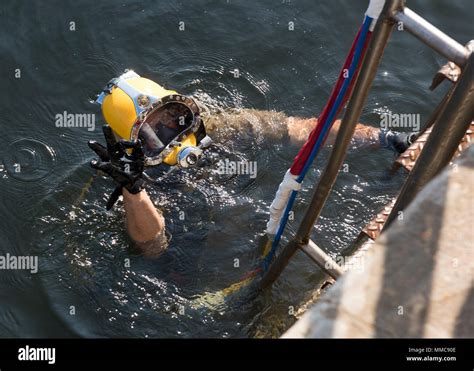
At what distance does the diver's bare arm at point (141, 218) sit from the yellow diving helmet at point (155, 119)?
13.9 inches

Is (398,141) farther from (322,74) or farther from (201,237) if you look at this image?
(201,237)

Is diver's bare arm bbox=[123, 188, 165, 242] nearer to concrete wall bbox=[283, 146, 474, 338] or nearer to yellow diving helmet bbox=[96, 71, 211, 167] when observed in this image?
yellow diving helmet bbox=[96, 71, 211, 167]

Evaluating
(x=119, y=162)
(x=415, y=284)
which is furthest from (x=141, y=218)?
(x=415, y=284)

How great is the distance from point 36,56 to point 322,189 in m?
4.69

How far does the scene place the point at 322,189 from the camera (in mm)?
3422

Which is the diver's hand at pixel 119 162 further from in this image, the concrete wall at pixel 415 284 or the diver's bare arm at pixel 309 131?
the concrete wall at pixel 415 284

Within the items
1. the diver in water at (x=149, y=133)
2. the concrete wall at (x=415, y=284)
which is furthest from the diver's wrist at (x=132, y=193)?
the concrete wall at (x=415, y=284)

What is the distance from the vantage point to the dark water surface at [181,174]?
514 cm

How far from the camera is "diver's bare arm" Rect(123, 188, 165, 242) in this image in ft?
15.8

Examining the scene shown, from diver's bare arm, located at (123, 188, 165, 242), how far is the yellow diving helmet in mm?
354

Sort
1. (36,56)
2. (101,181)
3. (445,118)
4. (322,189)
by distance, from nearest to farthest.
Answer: (445,118) < (322,189) < (101,181) < (36,56)

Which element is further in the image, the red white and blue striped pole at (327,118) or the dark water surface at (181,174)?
the dark water surface at (181,174)
